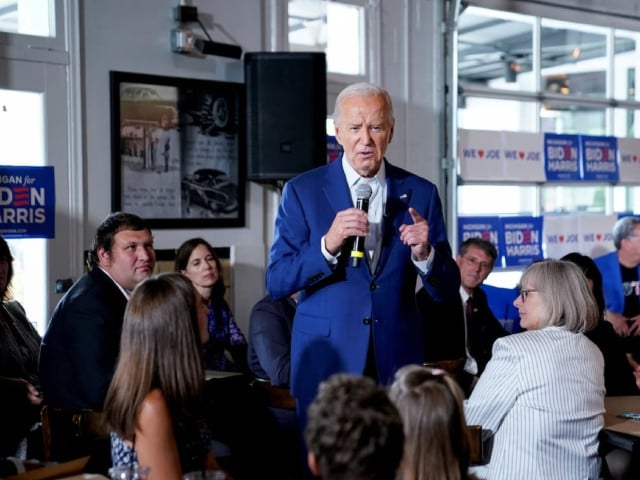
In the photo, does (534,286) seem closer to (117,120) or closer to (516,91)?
(117,120)

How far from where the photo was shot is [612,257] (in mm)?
6129

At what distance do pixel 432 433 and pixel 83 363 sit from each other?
4.91ft

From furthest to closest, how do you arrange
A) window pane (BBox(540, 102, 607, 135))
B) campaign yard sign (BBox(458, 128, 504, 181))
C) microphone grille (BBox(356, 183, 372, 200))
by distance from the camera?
window pane (BBox(540, 102, 607, 135))
campaign yard sign (BBox(458, 128, 504, 181))
microphone grille (BBox(356, 183, 372, 200))

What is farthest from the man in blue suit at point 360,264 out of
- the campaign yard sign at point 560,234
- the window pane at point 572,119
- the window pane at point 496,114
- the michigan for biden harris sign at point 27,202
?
the window pane at point 572,119

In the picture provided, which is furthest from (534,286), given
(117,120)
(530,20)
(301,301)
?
(530,20)

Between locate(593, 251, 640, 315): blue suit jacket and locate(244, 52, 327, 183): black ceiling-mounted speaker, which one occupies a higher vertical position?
locate(244, 52, 327, 183): black ceiling-mounted speaker

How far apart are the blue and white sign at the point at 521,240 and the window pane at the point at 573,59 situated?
113cm

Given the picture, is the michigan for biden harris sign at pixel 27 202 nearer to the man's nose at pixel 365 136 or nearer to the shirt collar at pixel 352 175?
the shirt collar at pixel 352 175

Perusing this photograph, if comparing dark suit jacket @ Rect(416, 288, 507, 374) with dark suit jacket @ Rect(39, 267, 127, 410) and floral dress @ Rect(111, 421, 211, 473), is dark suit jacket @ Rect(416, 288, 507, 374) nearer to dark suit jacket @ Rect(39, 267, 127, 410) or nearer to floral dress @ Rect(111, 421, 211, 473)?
dark suit jacket @ Rect(39, 267, 127, 410)

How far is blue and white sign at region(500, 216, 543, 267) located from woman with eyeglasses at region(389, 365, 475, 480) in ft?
16.5

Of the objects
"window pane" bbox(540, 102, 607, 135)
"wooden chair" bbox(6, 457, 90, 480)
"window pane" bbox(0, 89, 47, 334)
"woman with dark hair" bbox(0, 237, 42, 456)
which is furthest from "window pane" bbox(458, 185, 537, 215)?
"wooden chair" bbox(6, 457, 90, 480)

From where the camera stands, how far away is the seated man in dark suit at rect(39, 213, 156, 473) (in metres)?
2.87

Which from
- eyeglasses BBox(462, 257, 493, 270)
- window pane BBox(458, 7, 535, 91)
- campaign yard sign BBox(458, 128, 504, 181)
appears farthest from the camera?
window pane BBox(458, 7, 535, 91)

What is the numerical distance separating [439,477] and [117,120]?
3526 millimetres
